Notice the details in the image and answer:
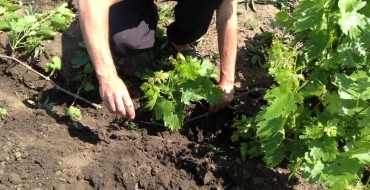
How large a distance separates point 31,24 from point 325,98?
1.96 metres

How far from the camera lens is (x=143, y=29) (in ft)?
9.70

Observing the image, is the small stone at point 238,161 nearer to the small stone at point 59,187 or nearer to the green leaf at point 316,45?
the green leaf at point 316,45

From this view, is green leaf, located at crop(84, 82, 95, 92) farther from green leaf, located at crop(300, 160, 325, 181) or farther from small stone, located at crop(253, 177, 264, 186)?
green leaf, located at crop(300, 160, 325, 181)

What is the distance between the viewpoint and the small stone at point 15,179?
246 cm

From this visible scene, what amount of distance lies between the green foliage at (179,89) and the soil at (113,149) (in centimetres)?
23

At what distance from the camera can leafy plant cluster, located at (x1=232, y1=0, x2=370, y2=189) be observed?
199cm

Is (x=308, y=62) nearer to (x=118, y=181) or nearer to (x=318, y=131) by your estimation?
(x=318, y=131)

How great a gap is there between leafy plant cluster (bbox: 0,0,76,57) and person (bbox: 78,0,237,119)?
567mm

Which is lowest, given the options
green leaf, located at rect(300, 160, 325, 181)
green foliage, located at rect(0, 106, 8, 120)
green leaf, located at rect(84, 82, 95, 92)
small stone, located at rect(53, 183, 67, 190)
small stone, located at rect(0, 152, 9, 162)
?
small stone, located at rect(53, 183, 67, 190)

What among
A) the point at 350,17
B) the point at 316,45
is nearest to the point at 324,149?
the point at 316,45

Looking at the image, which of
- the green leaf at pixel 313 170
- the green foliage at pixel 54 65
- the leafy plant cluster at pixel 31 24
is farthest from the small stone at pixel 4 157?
the green leaf at pixel 313 170

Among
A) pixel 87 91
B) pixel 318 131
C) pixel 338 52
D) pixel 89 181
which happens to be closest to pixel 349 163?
pixel 318 131

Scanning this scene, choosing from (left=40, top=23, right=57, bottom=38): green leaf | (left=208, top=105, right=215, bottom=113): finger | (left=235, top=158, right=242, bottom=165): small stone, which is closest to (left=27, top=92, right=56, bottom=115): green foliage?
(left=40, top=23, right=57, bottom=38): green leaf

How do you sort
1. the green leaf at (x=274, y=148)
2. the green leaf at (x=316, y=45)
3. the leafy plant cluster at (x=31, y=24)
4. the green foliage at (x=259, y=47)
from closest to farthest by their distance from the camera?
1. the green leaf at (x=316, y=45)
2. the green leaf at (x=274, y=148)
3. the leafy plant cluster at (x=31, y=24)
4. the green foliage at (x=259, y=47)
